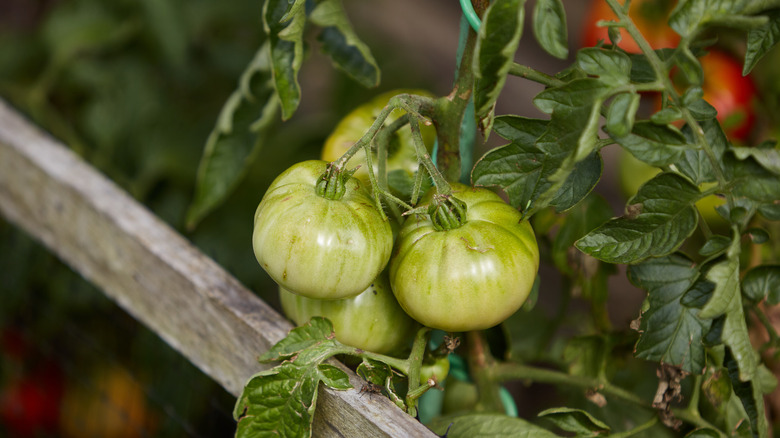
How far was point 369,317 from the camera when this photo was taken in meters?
0.51

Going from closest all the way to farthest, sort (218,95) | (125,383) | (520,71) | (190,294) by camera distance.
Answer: (520,71) → (190,294) → (125,383) → (218,95)

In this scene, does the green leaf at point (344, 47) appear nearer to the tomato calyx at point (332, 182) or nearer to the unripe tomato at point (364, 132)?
the unripe tomato at point (364, 132)

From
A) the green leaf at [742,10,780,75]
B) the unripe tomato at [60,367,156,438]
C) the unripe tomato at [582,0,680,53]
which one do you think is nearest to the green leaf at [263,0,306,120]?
the green leaf at [742,10,780,75]

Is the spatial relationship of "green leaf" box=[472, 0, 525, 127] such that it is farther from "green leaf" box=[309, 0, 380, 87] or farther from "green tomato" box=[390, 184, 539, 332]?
"green leaf" box=[309, 0, 380, 87]

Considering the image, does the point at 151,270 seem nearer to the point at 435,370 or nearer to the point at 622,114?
the point at 435,370

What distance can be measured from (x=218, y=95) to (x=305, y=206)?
1.06m

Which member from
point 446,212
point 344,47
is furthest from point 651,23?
point 446,212

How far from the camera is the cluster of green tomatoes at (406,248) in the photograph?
1.44 feet

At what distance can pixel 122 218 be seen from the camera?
715 millimetres

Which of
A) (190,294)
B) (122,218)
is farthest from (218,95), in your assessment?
(190,294)

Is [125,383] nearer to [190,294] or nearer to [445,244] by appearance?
[190,294]

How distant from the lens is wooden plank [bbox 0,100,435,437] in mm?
521

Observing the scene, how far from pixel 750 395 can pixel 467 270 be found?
221mm

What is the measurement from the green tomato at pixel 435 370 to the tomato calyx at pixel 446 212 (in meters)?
0.13
